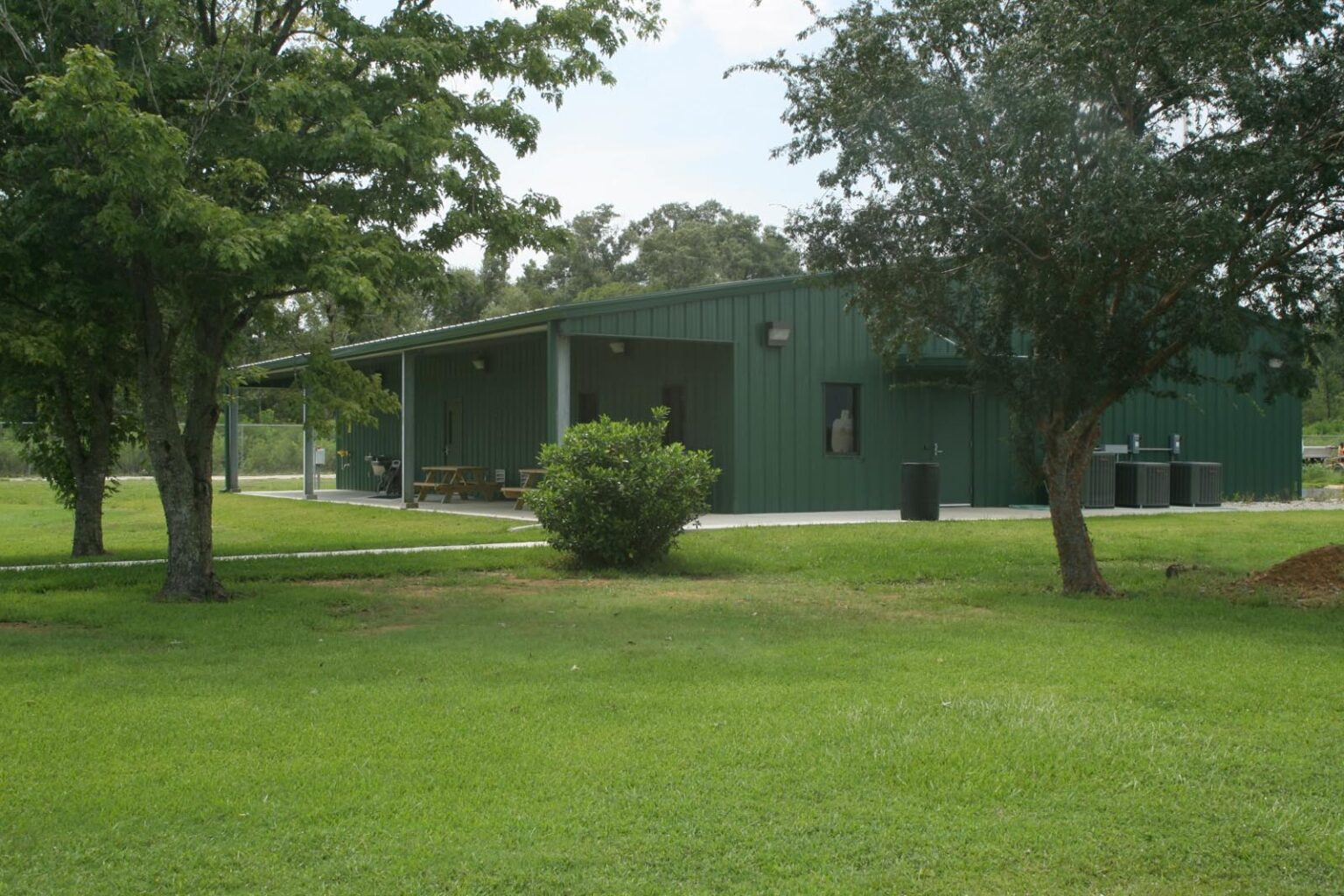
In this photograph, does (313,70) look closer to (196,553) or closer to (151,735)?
(196,553)

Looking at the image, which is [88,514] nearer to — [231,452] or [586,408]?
[586,408]

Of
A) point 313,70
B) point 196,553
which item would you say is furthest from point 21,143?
point 196,553

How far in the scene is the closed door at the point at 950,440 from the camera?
65.1 ft

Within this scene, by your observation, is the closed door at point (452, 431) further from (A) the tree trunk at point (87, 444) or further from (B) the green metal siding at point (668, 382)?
(A) the tree trunk at point (87, 444)

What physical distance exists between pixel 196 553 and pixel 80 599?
966 mm

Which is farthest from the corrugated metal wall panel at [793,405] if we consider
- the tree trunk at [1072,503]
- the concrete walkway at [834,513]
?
the tree trunk at [1072,503]

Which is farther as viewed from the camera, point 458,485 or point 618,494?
point 458,485

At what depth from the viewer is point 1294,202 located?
29.1ft

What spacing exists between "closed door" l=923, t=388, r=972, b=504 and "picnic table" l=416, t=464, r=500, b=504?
26.0ft

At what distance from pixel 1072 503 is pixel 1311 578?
6.50 ft

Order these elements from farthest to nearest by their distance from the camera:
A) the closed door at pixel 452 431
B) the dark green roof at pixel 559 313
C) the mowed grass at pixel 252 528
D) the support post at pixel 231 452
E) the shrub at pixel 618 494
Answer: the support post at pixel 231 452, the closed door at pixel 452 431, the dark green roof at pixel 559 313, the mowed grass at pixel 252 528, the shrub at pixel 618 494

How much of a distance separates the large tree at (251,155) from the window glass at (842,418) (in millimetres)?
8663

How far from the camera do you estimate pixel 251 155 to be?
31.4ft

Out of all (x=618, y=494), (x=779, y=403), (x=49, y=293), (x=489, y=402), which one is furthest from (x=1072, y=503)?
(x=489, y=402)
